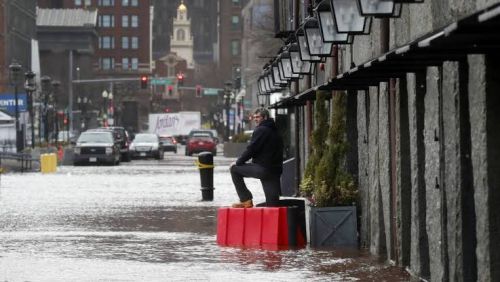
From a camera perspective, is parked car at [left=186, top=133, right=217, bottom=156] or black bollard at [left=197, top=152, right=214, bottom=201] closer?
black bollard at [left=197, top=152, right=214, bottom=201]

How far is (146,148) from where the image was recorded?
3194 inches

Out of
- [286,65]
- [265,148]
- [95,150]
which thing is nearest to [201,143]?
[95,150]

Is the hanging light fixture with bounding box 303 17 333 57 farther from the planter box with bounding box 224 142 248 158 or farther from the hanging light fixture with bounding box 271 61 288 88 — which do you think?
the planter box with bounding box 224 142 248 158

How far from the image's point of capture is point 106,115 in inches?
5940

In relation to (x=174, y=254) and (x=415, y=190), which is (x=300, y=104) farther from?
(x=415, y=190)

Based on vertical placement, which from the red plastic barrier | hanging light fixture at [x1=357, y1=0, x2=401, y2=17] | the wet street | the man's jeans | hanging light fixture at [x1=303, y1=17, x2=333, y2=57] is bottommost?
the wet street

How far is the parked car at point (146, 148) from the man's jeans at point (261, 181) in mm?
59014

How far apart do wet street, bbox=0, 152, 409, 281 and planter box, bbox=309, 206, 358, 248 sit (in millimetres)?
346

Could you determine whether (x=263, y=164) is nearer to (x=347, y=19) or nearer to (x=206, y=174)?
(x=347, y=19)

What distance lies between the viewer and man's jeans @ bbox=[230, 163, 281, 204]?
21.9m

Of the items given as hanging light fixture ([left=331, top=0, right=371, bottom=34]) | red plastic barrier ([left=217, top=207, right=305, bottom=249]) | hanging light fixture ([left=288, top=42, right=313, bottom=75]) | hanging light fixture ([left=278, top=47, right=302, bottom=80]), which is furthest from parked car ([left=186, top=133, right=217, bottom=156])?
hanging light fixture ([left=331, top=0, right=371, bottom=34])

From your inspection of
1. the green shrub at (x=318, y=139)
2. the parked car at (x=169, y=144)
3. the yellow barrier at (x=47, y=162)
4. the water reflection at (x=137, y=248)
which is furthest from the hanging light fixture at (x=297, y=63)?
the parked car at (x=169, y=144)

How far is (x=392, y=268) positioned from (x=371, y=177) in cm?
217

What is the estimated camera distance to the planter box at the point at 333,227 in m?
20.2
